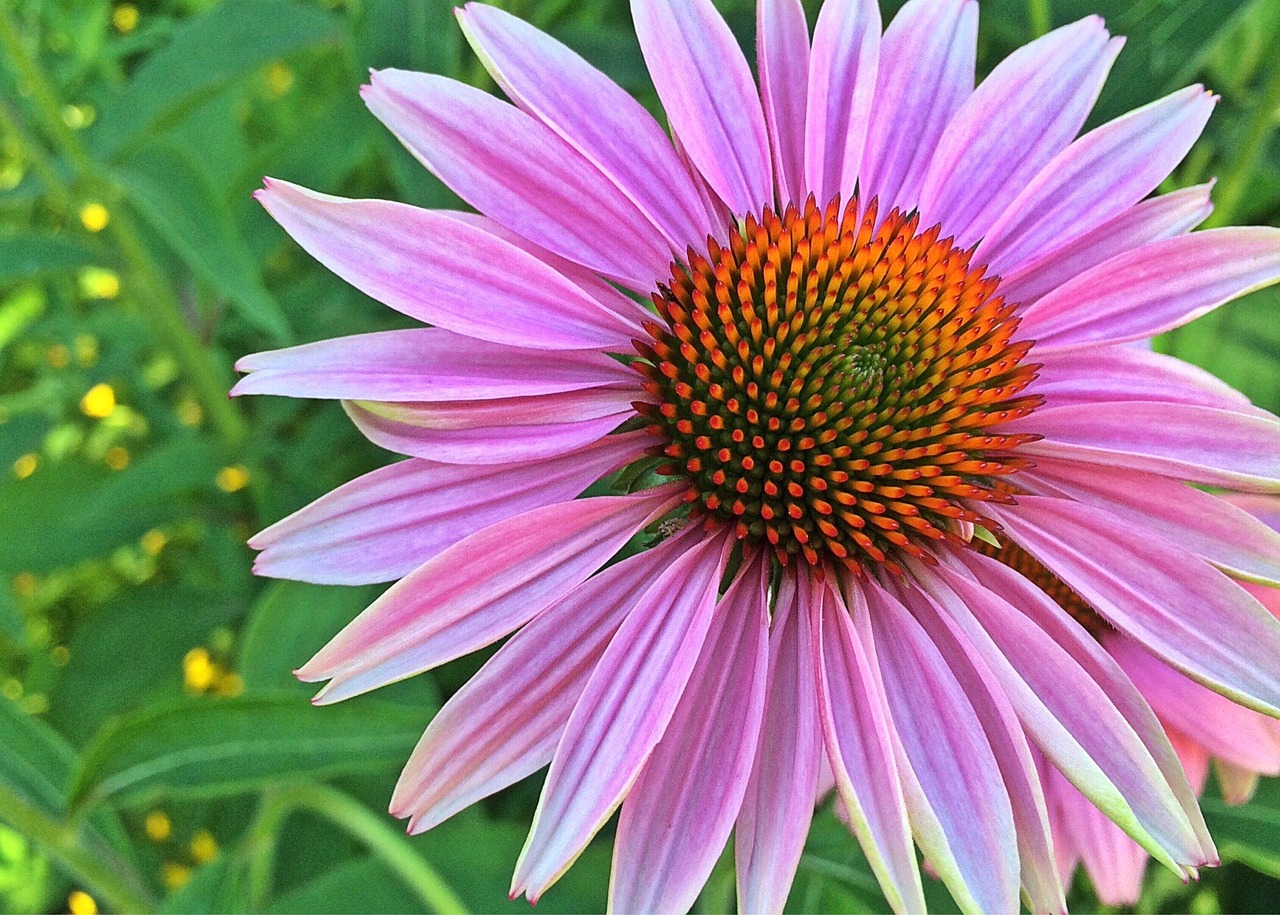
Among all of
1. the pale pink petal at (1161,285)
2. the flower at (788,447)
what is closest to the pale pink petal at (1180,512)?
the flower at (788,447)

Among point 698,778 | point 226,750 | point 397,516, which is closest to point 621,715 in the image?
point 698,778

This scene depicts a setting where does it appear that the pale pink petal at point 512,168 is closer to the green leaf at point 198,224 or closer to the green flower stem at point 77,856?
the green leaf at point 198,224

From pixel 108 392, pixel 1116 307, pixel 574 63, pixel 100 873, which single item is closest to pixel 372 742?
pixel 100 873

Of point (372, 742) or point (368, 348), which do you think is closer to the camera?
point (368, 348)

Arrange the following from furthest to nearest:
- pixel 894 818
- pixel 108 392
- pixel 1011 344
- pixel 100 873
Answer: pixel 108 392 < pixel 100 873 < pixel 1011 344 < pixel 894 818

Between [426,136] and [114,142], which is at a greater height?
[426,136]

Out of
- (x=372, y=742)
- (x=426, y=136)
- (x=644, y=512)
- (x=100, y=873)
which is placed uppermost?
(x=426, y=136)

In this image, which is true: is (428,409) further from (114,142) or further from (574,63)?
(114,142)
